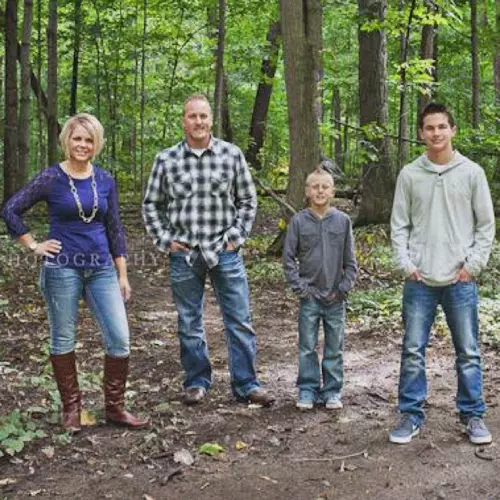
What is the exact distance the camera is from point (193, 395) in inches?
209

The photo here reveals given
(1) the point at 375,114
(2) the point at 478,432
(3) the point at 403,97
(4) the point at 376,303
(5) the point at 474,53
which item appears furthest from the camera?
(5) the point at 474,53

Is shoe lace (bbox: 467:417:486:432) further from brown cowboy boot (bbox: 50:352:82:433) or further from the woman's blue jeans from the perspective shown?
brown cowboy boot (bbox: 50:352:82:433)

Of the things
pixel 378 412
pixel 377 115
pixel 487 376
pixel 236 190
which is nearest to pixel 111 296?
pixel 236 190

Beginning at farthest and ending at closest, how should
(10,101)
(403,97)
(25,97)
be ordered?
1. (25,97)
2. (10,101)
3. (403,97)

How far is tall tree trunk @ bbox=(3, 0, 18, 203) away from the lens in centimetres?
1522

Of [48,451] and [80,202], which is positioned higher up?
[80,202]

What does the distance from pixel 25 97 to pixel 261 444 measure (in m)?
12.7

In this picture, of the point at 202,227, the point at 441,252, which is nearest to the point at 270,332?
the point at 202,227

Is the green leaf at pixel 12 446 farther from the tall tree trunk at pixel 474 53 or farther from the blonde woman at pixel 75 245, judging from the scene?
the tall tree trunk at pixel 474 53

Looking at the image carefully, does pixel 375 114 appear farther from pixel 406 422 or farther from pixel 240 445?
pixel 240 445

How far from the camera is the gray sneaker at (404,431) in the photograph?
14.6ft

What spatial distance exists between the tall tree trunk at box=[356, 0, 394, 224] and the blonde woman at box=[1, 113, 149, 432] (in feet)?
27.5

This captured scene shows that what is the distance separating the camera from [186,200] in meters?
5.09

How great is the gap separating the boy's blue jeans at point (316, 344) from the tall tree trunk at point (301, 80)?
540 centimetres
